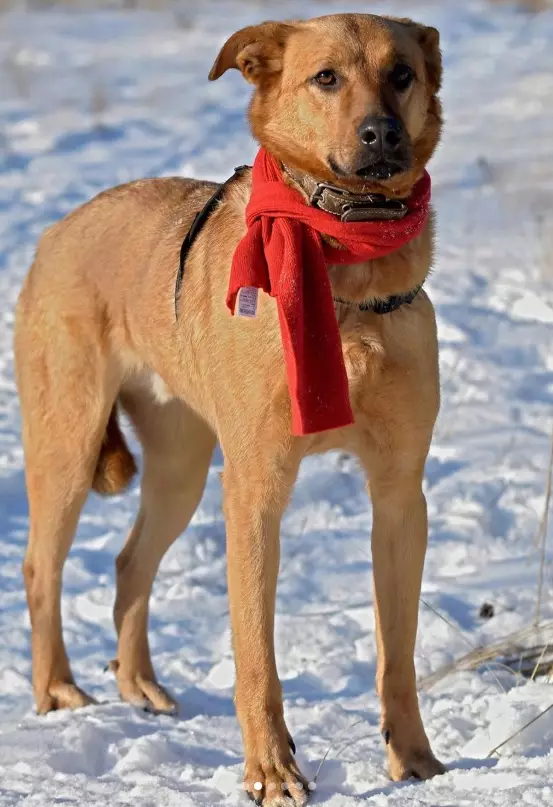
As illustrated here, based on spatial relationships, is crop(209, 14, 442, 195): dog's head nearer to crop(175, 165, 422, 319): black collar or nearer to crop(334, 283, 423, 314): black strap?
crop(175, 165, 422, 319): black collar

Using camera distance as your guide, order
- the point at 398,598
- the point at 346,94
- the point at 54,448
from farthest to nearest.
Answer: the point at 54,448, the point at 398,598, the point at 346,94

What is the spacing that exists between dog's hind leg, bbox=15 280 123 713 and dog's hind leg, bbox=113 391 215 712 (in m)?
0.26

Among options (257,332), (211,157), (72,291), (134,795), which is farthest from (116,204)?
(211,157)

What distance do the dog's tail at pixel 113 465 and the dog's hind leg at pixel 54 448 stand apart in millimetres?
47

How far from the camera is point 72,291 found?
15.2ft

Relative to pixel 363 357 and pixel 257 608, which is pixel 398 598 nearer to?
pixel 257 608

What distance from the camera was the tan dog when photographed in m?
3.51

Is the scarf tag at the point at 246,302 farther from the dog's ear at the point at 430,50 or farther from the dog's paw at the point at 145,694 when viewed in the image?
the dog's paw at the point at 145,694

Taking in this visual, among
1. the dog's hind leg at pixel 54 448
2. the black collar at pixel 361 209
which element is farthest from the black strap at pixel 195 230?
the black collar at pixel 361 209

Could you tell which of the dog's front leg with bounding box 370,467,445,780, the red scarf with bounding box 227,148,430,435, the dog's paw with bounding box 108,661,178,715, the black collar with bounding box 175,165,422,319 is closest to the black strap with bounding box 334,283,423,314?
the black collar with bounding box 175,165,422,319

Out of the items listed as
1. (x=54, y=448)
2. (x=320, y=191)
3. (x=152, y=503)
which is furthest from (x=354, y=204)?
(x=152, y=503)

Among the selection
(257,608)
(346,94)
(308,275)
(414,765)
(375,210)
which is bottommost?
(414,765)

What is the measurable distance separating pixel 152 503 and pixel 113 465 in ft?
1.19

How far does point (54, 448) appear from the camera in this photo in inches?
186
